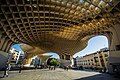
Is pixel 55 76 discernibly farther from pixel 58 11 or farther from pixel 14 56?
pixel 14 56

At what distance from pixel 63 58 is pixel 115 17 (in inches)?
2006

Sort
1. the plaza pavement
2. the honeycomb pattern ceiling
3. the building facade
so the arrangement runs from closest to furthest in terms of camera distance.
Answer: the plaza pavement
the honeycomb pattern ceiling
the building facade

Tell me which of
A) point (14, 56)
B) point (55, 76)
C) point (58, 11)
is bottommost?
point (55, 76)

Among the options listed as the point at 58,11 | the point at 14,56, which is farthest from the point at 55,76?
the point at 14,56

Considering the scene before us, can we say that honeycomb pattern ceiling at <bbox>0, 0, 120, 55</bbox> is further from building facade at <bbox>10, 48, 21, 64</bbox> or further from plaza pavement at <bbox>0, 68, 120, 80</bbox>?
building facade at <bbox>10, 48, 21, 64</bbox>

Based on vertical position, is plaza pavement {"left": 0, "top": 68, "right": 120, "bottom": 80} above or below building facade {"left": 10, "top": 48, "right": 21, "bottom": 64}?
below

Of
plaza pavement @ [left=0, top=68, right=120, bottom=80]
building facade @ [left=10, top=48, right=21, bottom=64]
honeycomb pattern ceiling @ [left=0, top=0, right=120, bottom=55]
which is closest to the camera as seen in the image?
plaza pavement @ [left=0, top=68, right=120, bottom=80]

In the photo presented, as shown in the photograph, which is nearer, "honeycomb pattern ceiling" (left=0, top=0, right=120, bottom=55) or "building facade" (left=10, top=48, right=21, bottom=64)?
"honeycomb pattern ceiling" (left=0, top=0, right=120, bottom=55)

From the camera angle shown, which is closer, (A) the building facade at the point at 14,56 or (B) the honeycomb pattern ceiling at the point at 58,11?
(B) the honeycomb pattern ceiling at the point at 58,11

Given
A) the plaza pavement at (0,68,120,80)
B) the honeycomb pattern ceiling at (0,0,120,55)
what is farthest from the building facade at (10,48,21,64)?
the plaza pavement at (0,68,120,80)

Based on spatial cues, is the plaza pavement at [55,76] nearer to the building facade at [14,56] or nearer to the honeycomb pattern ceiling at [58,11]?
the honeycomb pattern ceiling at [58,11]

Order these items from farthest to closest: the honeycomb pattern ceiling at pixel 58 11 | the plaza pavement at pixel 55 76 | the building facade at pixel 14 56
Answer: the building facade at pixel 14 56 → the honeycomb pattern ceiling at pixel 58 11 → the plaza pavement at pixel 55 76

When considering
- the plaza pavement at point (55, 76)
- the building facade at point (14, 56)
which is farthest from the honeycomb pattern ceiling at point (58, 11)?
the building facade at point (14, 56)

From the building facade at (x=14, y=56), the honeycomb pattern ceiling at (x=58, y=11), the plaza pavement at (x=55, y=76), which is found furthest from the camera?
the building facade at (x=14, y=56)
